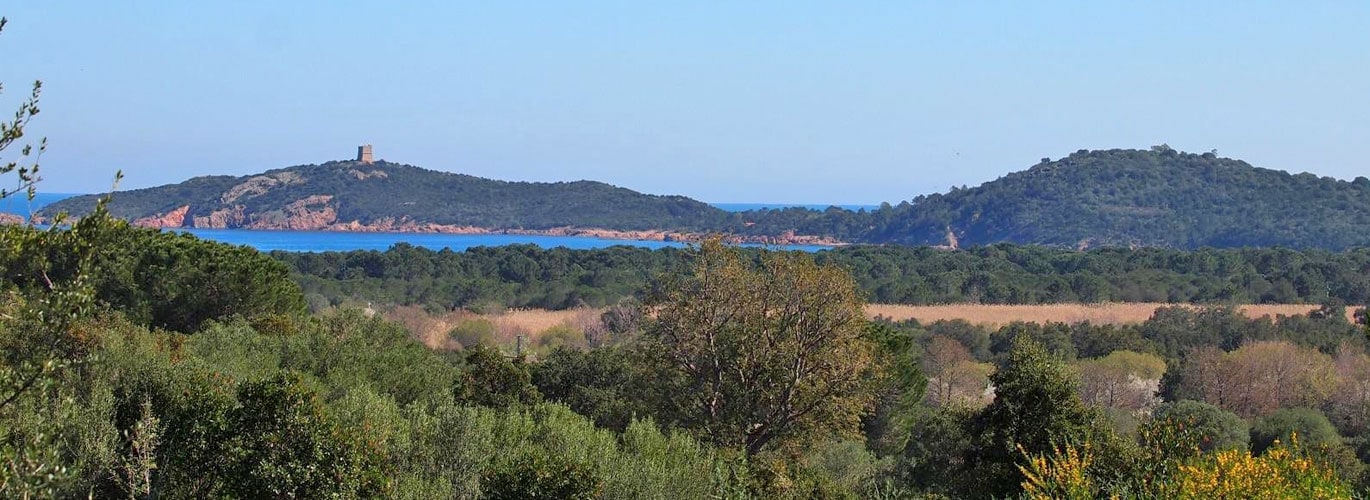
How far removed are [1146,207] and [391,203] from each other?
92440 millimetres

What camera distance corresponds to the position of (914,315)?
200ft

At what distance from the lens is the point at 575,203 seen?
173 meters

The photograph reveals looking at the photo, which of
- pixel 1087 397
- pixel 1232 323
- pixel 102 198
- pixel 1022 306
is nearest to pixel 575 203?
pixel 1022 306

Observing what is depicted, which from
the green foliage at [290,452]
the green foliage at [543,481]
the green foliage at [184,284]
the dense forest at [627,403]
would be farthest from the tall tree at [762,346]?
the green foliage at [184,284]

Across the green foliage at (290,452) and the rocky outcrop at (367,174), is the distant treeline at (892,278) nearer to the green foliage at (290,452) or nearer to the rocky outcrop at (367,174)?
the green foliage at (290,452)

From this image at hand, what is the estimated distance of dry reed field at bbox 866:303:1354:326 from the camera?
58.0 metres

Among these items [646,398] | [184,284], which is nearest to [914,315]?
[184,284]

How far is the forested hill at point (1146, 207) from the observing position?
12419 cm

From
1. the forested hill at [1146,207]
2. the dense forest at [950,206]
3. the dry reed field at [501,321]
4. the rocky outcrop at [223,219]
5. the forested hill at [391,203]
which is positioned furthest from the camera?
the forested hill at [391,203]

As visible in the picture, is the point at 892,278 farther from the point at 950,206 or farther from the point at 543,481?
the point at 950,206

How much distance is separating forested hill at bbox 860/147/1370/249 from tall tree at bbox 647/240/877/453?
100894 millimetres

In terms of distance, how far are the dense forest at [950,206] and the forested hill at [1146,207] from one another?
0.23 m

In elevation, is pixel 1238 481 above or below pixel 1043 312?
above

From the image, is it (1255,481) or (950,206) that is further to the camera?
(950,206)
